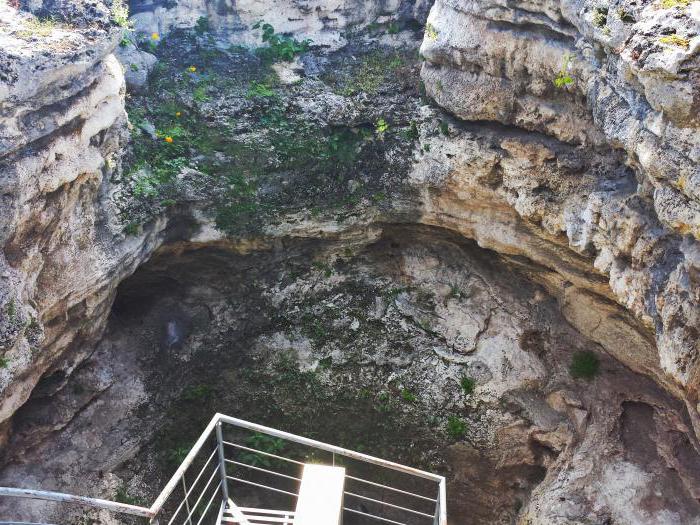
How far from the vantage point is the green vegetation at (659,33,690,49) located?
194 inches

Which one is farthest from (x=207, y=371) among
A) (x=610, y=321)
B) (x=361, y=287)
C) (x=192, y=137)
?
(x=610, y=321)

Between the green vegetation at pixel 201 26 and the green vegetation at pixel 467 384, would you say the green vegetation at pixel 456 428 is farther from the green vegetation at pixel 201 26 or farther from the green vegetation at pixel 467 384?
the green vegetation at pixel 201 26

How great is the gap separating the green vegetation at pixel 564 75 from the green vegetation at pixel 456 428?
15.7 ft

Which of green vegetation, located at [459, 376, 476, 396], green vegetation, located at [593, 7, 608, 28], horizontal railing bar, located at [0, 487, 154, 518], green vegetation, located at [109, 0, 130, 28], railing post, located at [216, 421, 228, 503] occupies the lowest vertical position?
horizontal railing bar, located at [0, 487, 154, 518]

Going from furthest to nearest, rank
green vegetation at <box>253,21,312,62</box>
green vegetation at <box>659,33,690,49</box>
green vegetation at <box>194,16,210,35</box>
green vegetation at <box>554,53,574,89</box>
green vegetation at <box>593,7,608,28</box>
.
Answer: green vegetation at <box>194,16,210,35</box> < green vegetation at <box>253,21,312,62</box> < green vegetation at <box>554,53,574,89</box> < green vegetation at <box>593,7,608,28</box> < green vegetation at <box>659,33,690,49</box>

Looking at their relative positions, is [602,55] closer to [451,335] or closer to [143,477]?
[451,335]

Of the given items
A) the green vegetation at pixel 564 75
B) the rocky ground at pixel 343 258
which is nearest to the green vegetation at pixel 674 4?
the rocky ground at pixel 343 258

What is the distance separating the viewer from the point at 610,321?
8625 mm

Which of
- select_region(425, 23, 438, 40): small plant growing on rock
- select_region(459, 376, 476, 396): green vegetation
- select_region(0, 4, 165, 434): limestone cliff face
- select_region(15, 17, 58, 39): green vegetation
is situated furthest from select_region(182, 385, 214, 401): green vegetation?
select_region(425, 23, 438, 40): small plant growing on rock

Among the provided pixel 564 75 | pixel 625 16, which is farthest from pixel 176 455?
pixel 625 16

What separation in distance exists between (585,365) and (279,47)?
20.9 ft

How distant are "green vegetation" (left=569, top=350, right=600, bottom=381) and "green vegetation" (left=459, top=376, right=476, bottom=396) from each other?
1364 millimetres

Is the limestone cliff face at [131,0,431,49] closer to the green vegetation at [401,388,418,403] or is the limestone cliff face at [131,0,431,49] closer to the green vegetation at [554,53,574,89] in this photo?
the green vegetation at [554,53,574,89]

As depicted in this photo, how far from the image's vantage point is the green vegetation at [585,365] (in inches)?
359
